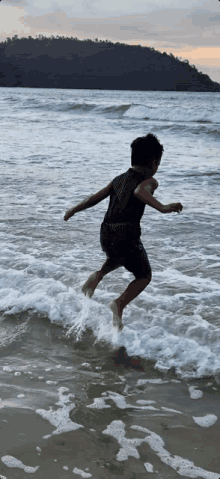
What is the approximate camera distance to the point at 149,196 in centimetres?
267

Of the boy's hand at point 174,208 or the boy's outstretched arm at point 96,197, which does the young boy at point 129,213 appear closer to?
the boy's outstretched arm at point 96,197

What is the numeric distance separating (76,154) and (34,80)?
109m

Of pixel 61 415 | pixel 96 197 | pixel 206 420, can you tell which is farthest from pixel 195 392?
pixel 96 197

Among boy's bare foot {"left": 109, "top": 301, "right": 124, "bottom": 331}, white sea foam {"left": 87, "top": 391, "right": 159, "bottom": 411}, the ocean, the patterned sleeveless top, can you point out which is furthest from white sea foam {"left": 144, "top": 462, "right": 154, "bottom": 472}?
the patterned sleeveless top

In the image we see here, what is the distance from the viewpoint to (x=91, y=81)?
360 ft

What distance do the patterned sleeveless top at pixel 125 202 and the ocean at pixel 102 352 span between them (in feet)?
2.86

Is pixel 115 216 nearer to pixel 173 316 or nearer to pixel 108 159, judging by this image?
pixel 173 316

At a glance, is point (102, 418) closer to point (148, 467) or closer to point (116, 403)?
point (116, 403)

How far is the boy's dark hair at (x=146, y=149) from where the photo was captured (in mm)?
2738

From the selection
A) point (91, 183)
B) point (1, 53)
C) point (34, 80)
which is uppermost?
point (1, 53)

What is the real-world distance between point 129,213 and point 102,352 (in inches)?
40.1

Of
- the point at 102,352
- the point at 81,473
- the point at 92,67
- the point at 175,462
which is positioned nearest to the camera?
the point at 81,473

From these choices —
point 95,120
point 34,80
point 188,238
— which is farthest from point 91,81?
point 188,238

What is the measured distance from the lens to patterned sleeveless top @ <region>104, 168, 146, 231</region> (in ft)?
9.46
